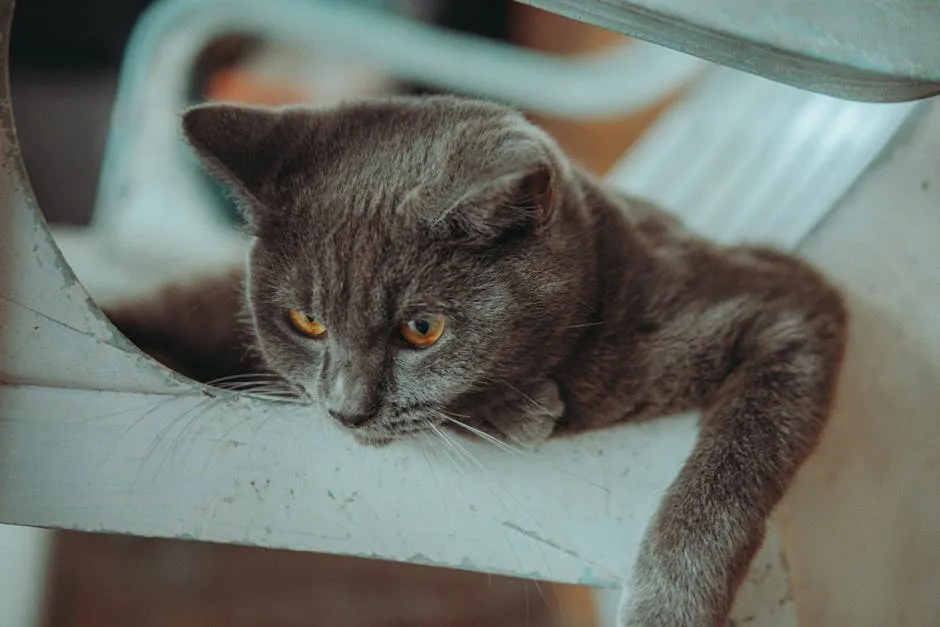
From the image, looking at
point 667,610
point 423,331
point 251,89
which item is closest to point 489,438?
point 423,331

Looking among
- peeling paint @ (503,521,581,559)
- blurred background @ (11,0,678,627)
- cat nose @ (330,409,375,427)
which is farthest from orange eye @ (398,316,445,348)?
blurred background @ (11,0,678,627)

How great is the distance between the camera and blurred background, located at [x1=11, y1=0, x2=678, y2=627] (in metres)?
1.35

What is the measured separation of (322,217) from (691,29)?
0.51 metres

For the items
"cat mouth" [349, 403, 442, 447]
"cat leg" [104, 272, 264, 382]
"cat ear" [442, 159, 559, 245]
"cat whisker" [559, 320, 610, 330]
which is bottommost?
"cat leg" [104, 272, 264, 382]

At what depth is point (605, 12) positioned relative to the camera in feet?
2.13

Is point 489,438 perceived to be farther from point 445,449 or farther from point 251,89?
point 251,89

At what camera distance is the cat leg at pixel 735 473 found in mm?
897

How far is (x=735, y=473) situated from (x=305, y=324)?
1.79ft

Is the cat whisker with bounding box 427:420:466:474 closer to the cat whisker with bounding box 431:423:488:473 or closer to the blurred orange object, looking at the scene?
the cat whisker with bounding box 431:423:488:473

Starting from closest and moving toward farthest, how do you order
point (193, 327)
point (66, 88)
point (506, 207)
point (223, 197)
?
point (506, 207), point (193, 327), point (223, 197), point (66, 88)

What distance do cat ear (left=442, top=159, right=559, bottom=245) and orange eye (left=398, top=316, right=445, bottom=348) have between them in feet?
0.33

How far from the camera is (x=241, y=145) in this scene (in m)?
1.00

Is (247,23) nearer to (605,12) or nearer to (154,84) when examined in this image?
(154,84)

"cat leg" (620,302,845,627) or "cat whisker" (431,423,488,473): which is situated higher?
"cat leg" (620,302,845,627)
